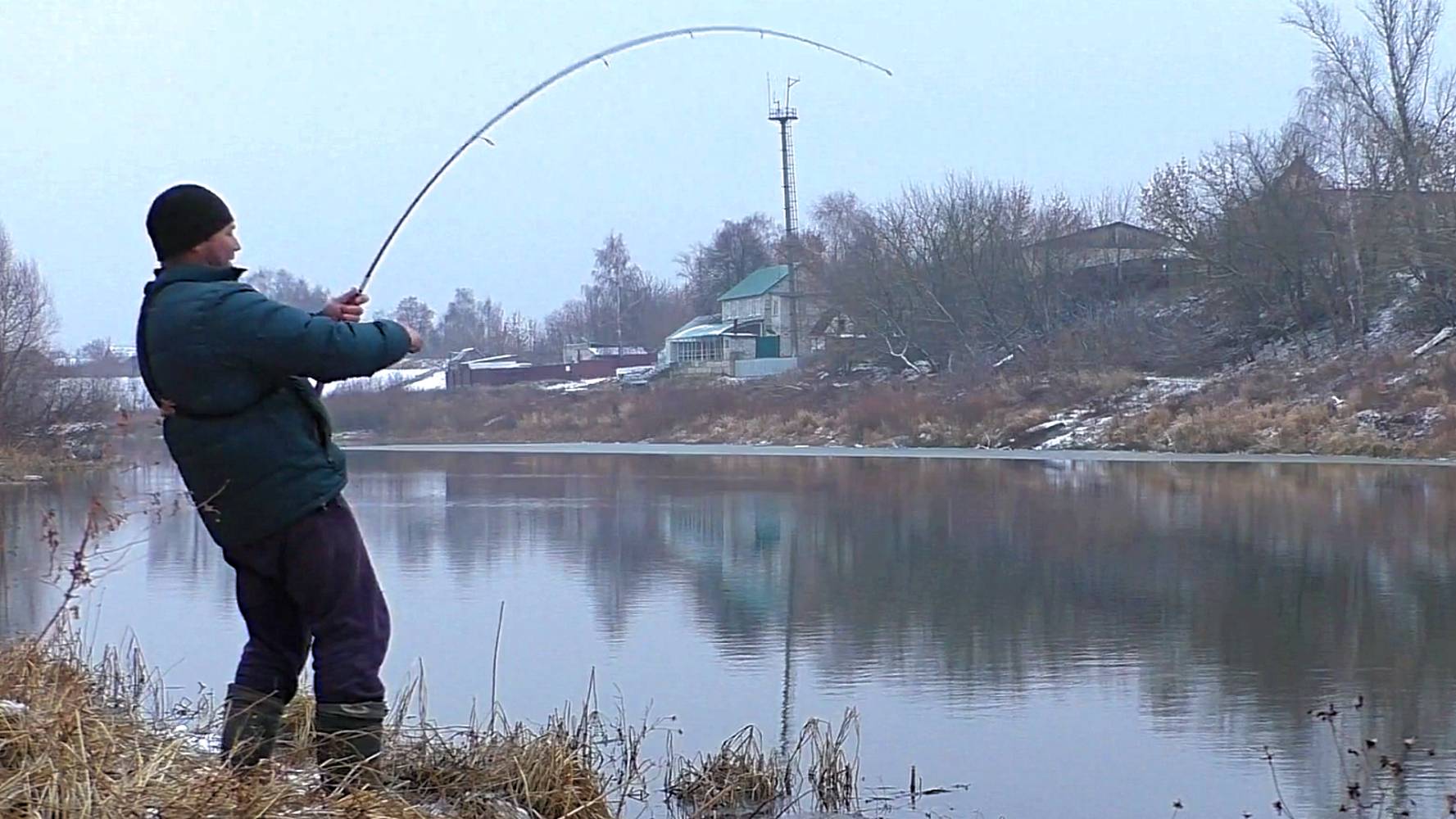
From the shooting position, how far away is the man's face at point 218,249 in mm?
4176

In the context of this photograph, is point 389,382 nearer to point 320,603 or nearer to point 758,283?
point 758,283

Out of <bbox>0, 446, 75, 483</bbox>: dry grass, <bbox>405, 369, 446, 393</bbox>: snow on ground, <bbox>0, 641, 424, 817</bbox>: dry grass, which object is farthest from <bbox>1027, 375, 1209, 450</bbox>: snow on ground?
<bbox>0, 641, 424, 817</bbox>: dry grass

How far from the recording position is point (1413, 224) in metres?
37.6

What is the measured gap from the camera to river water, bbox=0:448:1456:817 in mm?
7250

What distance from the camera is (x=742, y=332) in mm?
79438

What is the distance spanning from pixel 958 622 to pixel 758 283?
71719mm

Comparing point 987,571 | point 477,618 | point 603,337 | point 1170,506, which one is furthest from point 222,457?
point 603,337

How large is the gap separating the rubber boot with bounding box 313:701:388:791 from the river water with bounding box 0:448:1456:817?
1.86 m

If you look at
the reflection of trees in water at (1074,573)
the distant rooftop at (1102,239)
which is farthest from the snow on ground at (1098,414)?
the distant rooftop at (1102,239)

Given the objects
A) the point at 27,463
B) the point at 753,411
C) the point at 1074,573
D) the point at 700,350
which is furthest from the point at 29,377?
the point at 700,350

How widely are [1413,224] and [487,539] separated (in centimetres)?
2720

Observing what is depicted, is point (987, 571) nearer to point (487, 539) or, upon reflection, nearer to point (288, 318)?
point (487, 539)

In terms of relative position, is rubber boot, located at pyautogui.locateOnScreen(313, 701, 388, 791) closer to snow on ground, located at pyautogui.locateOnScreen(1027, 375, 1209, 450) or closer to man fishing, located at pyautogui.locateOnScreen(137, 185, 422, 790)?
man fishing, located at pyautogui.locateOnScreen(137, 185, 422, 790)

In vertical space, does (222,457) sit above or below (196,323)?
below
